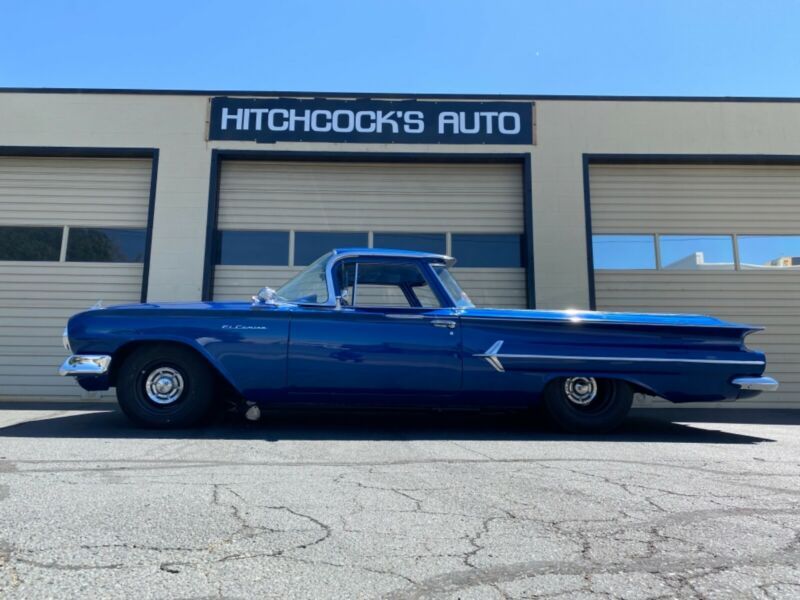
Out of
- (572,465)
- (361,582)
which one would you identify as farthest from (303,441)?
(361,582)

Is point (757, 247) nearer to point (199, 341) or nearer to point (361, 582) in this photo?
point (199, 341)

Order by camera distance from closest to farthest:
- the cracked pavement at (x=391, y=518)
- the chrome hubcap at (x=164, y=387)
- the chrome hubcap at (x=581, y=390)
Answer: the cracked pavement at (x=391, y=518)
the chrome hubcap at (x=164, y=387)
the chrome hubcap at (x=581, y=390)

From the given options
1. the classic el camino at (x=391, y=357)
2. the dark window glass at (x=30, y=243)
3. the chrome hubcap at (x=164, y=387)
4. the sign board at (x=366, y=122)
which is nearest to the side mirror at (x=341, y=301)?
the classic el camino at (x=391, y=357)

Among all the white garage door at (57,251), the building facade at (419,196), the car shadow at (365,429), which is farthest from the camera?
the building facade at (419,196)

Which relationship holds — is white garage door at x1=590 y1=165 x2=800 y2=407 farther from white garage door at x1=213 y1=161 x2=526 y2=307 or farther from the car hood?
the car hood

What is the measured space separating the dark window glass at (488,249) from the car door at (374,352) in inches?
177

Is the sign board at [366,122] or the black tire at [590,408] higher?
the sign board at [366,122]

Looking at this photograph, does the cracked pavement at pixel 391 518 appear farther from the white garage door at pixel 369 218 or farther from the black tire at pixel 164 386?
the white garage door at pixel 369 218

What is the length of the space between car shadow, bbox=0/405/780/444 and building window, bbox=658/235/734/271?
3.86 meters

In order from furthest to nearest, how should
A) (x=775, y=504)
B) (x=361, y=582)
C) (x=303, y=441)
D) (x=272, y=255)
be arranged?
1. (x=272, y=255)
2. (x=303, y=441)
3. (x=775, y=504)
4. (x=361, y=582)

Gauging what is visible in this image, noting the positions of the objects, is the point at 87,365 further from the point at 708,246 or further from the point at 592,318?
the point at 708,246

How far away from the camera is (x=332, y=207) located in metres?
9.95

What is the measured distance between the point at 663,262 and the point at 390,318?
6452 mm

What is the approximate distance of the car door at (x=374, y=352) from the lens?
17.3 feet
